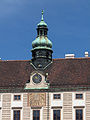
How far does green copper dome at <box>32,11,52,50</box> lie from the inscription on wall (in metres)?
10.2

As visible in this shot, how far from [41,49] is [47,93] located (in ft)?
32.3

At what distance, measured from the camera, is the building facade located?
76000 mm

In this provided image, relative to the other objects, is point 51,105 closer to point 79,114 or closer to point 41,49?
point 79,114

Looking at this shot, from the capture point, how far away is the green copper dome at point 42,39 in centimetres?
8425

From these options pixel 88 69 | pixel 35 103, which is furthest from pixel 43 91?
pixel 88 69

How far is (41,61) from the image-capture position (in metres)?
82.7

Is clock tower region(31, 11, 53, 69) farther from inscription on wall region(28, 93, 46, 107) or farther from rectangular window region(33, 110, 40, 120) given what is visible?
rectangular window region(33, 110, 40, 120)

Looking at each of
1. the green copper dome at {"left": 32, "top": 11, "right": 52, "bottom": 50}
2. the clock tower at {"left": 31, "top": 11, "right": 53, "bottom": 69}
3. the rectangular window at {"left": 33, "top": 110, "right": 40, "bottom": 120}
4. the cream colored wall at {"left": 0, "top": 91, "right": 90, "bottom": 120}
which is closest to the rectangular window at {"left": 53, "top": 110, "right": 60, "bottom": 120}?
the cream colored wall at {"left": 0, "top": 91, "right": 90, "bottom": 120}

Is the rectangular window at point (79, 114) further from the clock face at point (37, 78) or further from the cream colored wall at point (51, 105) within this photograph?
the clock face at point (37, 78)

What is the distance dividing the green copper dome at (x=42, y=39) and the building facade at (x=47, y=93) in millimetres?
4469

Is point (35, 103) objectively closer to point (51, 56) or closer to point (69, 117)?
point (69, 117)

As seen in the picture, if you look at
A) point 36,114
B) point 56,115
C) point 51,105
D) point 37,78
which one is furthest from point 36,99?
point 56,115

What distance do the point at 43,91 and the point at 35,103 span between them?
7.49 feet

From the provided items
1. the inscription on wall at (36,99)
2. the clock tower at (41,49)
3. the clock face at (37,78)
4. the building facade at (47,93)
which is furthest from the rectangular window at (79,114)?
the clock tower at (41,49)
